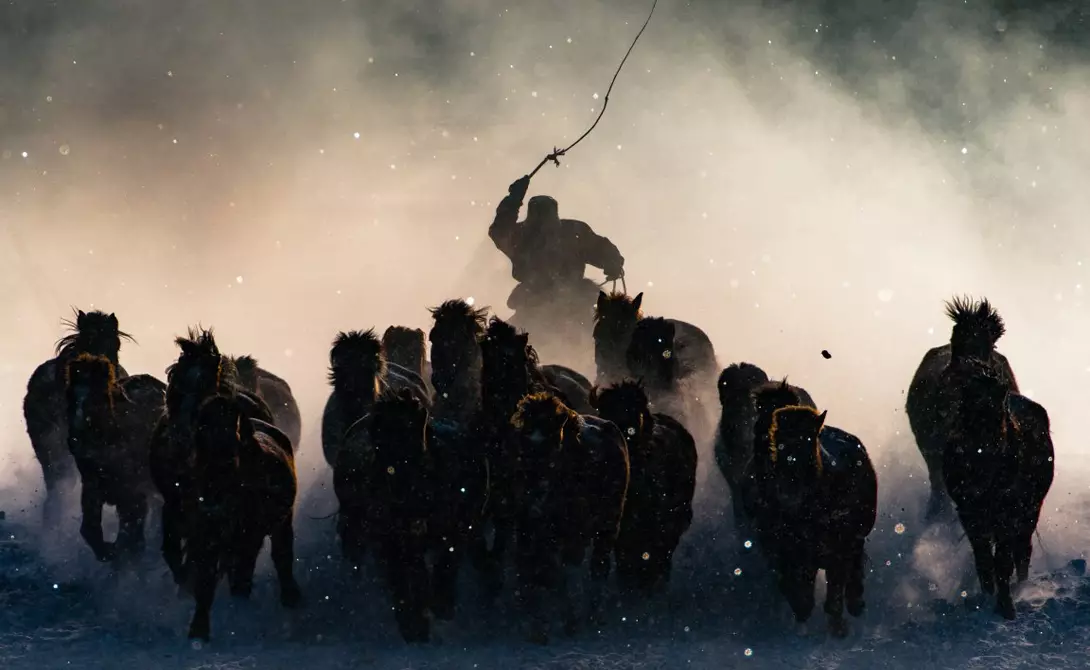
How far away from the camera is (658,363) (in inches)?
428

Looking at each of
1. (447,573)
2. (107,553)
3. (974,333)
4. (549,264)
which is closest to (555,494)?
(447,573)

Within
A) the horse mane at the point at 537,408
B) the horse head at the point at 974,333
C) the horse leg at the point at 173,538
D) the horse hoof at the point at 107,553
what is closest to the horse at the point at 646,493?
the horse mane at the point at 537,408

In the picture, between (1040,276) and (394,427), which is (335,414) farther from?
(1040,276)

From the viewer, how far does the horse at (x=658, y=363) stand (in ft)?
35.3

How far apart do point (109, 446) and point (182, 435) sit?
1.66 meters

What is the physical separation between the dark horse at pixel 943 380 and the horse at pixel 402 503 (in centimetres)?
467

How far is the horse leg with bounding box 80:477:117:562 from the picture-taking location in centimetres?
931

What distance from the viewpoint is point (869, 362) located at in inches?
786

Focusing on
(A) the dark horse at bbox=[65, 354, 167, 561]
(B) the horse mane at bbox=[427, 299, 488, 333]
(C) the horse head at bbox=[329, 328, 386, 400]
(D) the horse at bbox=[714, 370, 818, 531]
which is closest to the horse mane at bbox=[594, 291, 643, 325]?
(D) the horse at bbox=[714, 370, 818, 531]

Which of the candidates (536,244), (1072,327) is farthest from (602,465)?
(1072,327)

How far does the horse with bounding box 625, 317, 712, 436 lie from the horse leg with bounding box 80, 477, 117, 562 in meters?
4.98

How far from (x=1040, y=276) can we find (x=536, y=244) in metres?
17.1

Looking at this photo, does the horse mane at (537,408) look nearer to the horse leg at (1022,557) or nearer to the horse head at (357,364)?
the horse head at (357,364)

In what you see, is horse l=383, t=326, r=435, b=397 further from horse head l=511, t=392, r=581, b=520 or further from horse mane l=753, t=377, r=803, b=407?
horse mane l=753, t=377, r=803, b=407
